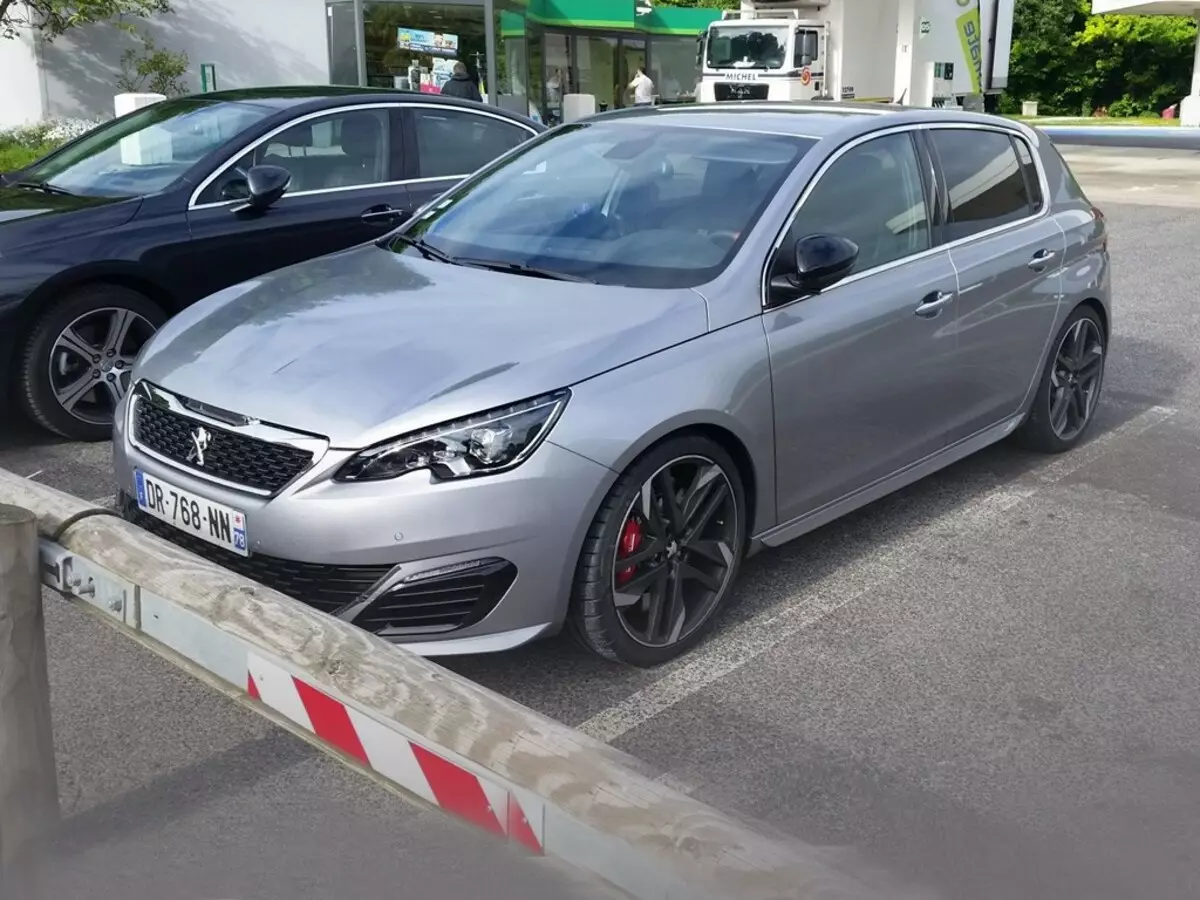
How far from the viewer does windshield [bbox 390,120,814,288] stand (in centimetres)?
435

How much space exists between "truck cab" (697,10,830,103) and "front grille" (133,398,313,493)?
2363cm

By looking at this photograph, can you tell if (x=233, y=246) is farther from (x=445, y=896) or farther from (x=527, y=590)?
(x=445, y=896)

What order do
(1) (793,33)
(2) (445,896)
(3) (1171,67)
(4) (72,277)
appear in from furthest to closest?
(3) (1171,67) < (1) (793,33) < (4) (72,277) < (2) (445,896)

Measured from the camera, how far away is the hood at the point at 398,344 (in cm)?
353

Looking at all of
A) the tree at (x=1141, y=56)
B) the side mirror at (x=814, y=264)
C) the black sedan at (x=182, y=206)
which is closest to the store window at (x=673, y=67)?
the tree at (x=1141, y=56)

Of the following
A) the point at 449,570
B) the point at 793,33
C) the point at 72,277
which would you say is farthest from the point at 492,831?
the point at 793,33

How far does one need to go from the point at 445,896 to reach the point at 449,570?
92 cm

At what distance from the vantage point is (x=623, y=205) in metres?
4.64

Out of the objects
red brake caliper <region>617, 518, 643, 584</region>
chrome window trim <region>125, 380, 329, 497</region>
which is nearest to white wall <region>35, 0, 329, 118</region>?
chrome window trim <region>125, 380, 329, 497</region>

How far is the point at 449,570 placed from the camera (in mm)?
3475

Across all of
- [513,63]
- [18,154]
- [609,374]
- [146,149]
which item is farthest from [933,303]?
[513,63]

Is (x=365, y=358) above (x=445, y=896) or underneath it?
above

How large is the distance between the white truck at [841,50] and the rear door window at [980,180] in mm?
21703

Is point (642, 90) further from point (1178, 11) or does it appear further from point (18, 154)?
point (1178, 11)
